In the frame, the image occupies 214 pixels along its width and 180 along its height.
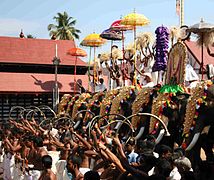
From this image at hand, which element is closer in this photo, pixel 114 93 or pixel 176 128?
pixel 176 128

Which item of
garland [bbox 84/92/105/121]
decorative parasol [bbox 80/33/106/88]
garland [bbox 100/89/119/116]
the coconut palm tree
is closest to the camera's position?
garland [bbox 100/89/119/116]

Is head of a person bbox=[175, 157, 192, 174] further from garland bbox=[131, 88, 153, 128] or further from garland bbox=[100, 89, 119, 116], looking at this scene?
garland bbox=[100, 89, 119, 116]

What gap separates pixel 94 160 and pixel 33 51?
1756 centimetres

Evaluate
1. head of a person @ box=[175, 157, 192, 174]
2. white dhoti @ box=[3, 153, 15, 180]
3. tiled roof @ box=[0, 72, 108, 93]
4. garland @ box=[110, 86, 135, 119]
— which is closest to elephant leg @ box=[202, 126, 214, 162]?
head of a person @ box=[175, 157, 192, 174]

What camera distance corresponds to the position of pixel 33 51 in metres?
22.9

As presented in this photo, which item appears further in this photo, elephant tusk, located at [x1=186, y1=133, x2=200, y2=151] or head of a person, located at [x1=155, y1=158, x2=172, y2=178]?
elephant tusk, located at [x1=186, y1=133, x2=200, y2=151]

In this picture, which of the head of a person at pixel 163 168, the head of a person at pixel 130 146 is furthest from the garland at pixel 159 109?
the head of a person at pixel 163 168

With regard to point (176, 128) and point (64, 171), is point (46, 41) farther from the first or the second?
point (64, 171)

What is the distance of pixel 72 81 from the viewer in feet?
70.1

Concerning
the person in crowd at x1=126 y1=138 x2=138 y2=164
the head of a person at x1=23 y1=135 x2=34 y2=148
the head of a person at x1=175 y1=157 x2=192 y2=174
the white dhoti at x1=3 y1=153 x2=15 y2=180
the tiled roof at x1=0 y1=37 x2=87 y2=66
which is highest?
the tiled roof at x1=0 y1=37 x2=87 y2=66

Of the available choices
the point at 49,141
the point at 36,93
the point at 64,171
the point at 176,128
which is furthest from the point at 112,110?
the point at 36,93

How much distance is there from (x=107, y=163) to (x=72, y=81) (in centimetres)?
1661

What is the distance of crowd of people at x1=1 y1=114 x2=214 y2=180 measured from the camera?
4527 mm

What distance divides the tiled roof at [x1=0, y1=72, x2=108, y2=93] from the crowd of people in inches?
395
